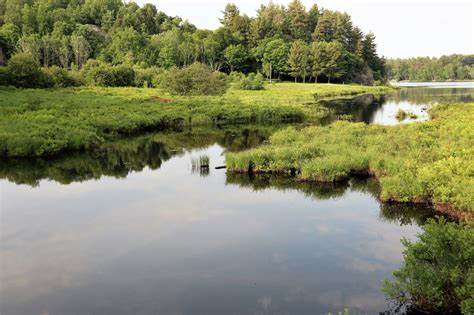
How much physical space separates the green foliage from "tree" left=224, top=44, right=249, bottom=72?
409 feet

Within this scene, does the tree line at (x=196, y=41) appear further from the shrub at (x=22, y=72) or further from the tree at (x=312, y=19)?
the shrub at (x=22, y=72)

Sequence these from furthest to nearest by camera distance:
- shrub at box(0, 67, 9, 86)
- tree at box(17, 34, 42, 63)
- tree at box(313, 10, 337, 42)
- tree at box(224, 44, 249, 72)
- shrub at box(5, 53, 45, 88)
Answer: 1. tree at box(313, 10, 337, 42)
2. tree at box(224, 44, 249, 72)
3. tree at box(17, 34, 42, 63)
4. shrub at box(5, 53, 45, 88)
5. shrub at box(0, 67, 9, 86)

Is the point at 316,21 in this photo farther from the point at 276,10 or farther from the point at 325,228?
the point at 325,228

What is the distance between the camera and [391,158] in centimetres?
2669

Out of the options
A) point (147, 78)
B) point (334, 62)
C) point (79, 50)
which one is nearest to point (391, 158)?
point (147, 78)

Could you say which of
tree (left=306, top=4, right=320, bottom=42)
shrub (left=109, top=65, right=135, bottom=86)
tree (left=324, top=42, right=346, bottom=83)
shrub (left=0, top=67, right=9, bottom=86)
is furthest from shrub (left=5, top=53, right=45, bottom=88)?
tree (left=306, top=4, right=320, bottom=42)

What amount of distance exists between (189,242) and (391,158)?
13.9m

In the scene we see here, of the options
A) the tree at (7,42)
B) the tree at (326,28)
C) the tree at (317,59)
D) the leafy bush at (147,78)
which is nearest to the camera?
the leafy bush at (147,78)

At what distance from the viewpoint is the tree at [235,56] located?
134750 millimetres

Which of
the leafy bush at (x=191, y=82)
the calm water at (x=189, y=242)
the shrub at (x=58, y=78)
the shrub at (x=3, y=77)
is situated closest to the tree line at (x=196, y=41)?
the shrub at (x=58, y=78)

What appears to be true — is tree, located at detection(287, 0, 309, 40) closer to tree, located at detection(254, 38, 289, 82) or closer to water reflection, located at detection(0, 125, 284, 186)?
tree, located at detection(254, 38, 289, 82)

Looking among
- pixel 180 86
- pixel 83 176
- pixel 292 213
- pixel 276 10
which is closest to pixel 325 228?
pixel 292 213

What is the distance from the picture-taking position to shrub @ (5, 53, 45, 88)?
70.4m

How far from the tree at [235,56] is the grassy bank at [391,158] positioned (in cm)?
10033
